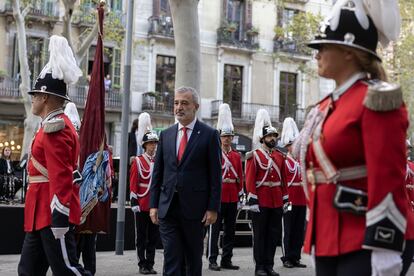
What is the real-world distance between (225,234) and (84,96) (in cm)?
2343

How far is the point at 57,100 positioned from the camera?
6094mm

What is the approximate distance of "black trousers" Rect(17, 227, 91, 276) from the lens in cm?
561

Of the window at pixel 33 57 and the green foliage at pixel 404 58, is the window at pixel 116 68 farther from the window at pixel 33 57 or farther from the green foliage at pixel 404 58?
the green foliage at pixel 404 58

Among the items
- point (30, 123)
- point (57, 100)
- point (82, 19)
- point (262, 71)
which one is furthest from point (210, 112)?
point (57, 100)

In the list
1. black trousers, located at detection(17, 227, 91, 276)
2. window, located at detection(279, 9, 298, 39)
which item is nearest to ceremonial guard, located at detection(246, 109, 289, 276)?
black trousers, located at detection(17, 227, 91, 276)

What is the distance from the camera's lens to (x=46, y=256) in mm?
5699

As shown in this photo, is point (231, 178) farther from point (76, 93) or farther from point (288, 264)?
point (76, 93)

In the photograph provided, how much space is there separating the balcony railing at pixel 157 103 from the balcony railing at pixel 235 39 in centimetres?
467

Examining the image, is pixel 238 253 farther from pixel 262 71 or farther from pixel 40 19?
pixel 262 71

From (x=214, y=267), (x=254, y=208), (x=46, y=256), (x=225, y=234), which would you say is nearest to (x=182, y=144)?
(x=46, y=256)

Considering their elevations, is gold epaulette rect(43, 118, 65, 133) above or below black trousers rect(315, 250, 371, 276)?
above

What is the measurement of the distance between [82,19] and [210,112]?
8.76m

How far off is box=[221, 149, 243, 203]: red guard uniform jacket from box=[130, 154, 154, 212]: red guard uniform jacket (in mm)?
1355

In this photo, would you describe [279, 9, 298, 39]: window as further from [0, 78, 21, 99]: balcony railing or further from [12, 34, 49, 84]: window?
[0, 78, 21, 99]: balcony railing
